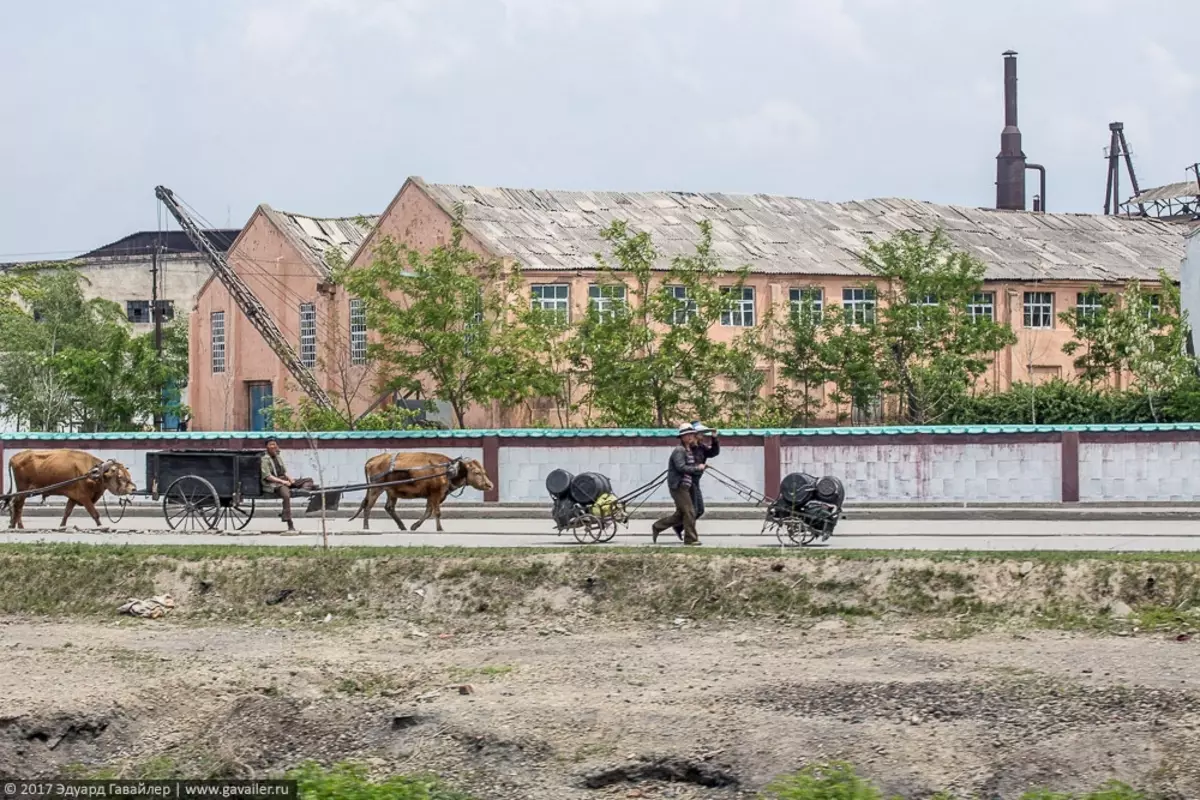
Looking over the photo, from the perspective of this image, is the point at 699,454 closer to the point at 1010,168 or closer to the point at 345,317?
the point at 345,317

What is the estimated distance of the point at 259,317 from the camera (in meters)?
58.8

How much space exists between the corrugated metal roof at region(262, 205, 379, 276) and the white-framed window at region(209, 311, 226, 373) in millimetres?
4693

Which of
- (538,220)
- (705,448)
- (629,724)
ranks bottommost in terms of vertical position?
(629,724)

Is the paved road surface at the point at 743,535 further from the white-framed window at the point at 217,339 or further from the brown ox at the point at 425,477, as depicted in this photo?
the white-framed window at the point at 217,339

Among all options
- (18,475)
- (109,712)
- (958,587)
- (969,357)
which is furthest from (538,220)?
(109,712)

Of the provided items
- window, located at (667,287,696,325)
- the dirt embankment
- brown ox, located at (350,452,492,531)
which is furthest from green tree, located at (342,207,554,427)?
the dirt embankment

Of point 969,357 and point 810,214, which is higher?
point 810,214

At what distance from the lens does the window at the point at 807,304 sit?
50.6 meters

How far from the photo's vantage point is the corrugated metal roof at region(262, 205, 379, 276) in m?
59.2

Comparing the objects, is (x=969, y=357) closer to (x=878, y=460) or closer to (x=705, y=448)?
(x=878, y=460)

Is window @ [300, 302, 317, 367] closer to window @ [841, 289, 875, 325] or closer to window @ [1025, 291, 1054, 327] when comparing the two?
window @ [841, 289, 875, 325]

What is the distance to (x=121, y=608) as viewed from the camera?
69.8 ft

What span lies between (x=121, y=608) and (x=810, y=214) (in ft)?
135

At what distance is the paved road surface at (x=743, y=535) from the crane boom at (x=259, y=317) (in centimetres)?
2365
